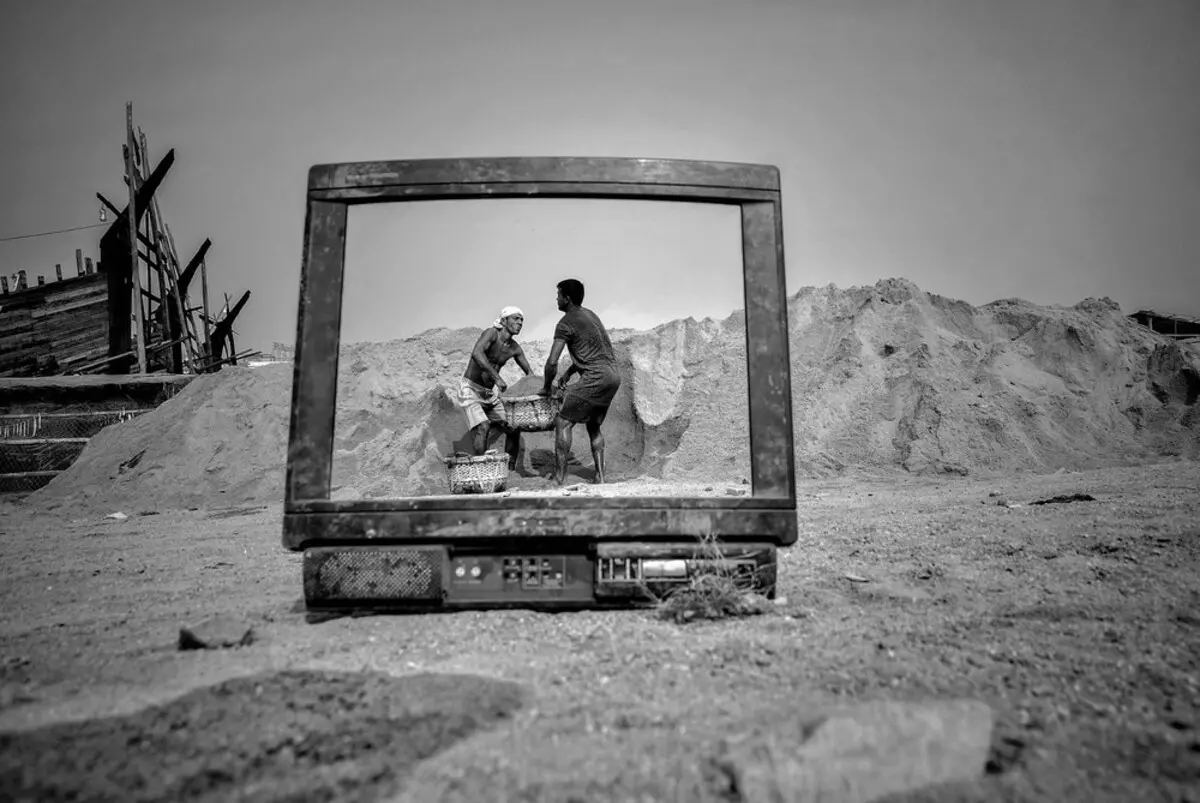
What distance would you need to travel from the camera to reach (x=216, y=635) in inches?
97.0

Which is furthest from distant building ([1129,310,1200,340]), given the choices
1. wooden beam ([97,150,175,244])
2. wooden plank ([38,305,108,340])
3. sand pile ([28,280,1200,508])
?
wooden plank ([38,305,108,340])

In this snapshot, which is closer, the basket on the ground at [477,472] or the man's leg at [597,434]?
the basket on the ground at [477,472]

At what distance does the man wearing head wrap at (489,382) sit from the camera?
8.01 metres

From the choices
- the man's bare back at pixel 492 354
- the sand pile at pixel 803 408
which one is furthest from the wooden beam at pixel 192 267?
the man's bare back at pixel 492 354

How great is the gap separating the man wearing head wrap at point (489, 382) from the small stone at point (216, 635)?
5402 millimetres

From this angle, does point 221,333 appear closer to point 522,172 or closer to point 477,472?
point 477,472

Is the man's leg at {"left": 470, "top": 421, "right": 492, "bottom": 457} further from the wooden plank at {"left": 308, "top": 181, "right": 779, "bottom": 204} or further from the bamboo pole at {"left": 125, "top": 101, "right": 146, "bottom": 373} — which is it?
the bamboo pole at {"left": 125, "top": 101, "right": 146, "bottom": 373}

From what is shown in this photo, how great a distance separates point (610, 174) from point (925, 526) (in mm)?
3793

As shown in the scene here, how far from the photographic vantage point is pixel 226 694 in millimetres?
1922

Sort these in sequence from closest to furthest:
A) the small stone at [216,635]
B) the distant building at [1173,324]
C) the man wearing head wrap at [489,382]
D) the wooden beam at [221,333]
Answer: the small stone at [216,635], the man wearing head wrap at [489,382], the distant building at [1173,324], the wooden beam at [221,333]

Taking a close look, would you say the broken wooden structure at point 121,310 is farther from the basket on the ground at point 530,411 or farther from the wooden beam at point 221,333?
the basket on the ground at point 530,411

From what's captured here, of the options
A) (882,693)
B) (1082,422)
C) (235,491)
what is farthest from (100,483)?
(1082,422)

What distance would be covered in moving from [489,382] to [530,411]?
60 centimetres

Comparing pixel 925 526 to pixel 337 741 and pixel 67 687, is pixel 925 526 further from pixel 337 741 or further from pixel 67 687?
pixel 67 687
